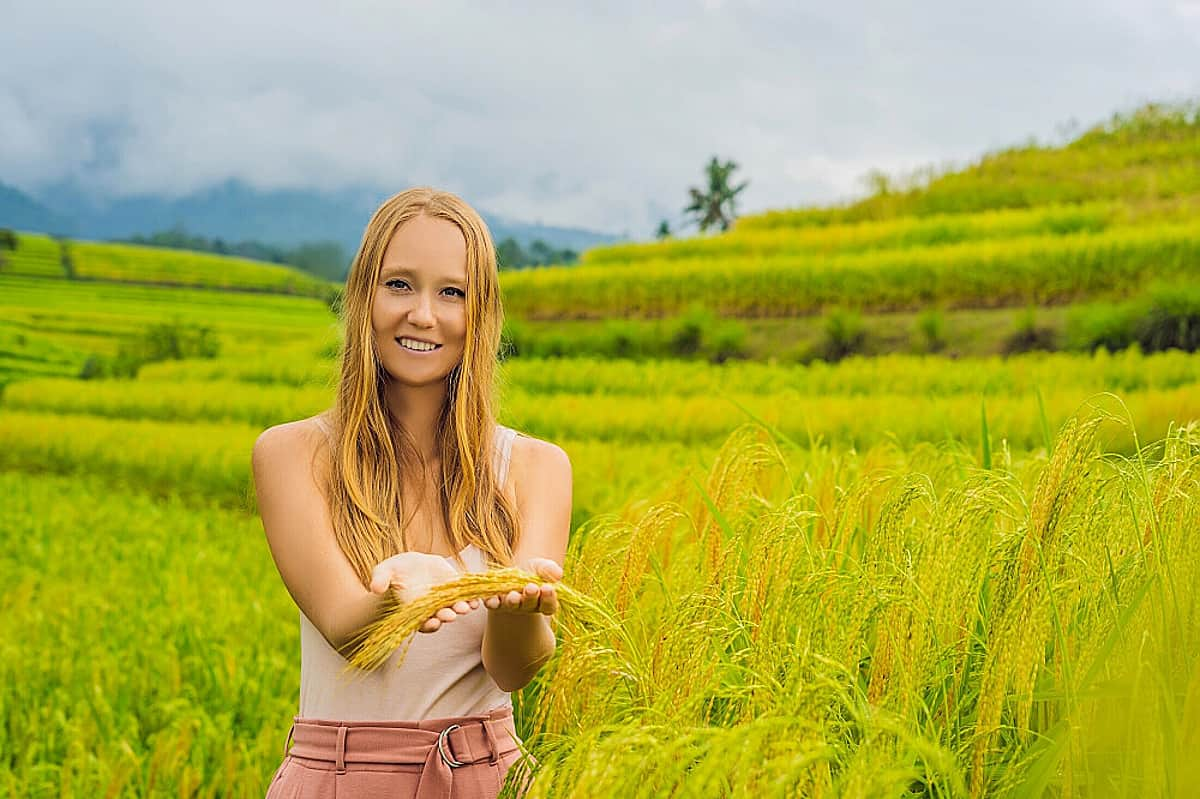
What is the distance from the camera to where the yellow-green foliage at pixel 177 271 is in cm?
2796

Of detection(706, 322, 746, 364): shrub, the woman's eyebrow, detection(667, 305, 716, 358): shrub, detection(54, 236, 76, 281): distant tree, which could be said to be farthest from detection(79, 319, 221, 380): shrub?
the woman's eyebrow

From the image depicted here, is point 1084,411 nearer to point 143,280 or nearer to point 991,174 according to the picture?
point 991,174

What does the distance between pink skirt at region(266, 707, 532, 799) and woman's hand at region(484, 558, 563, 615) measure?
1.42ft

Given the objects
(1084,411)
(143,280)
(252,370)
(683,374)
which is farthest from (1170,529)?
(143,280)

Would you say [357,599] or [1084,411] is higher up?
[1084,411]

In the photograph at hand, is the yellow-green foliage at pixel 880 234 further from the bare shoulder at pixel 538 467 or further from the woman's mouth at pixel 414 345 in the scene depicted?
the woman's mouth at pixel 414 345

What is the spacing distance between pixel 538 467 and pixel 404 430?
23 cm

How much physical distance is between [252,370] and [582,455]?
10.8 m

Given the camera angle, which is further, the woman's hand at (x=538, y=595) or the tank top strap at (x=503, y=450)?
the tank top strap at (x=503, y=450)

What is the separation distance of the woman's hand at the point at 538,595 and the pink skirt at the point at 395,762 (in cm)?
43

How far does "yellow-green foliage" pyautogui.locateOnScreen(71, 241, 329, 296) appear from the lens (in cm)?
2796

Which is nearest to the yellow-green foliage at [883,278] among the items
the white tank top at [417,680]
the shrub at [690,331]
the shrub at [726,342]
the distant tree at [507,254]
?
the shrub at [690,331]

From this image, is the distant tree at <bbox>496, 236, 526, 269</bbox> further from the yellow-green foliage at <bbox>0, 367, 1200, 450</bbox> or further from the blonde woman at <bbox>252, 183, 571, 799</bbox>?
the yellow-green foliage at <bbox>0, 367, 1200, 450</bbox>

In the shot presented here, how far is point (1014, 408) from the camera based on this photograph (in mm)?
6660
